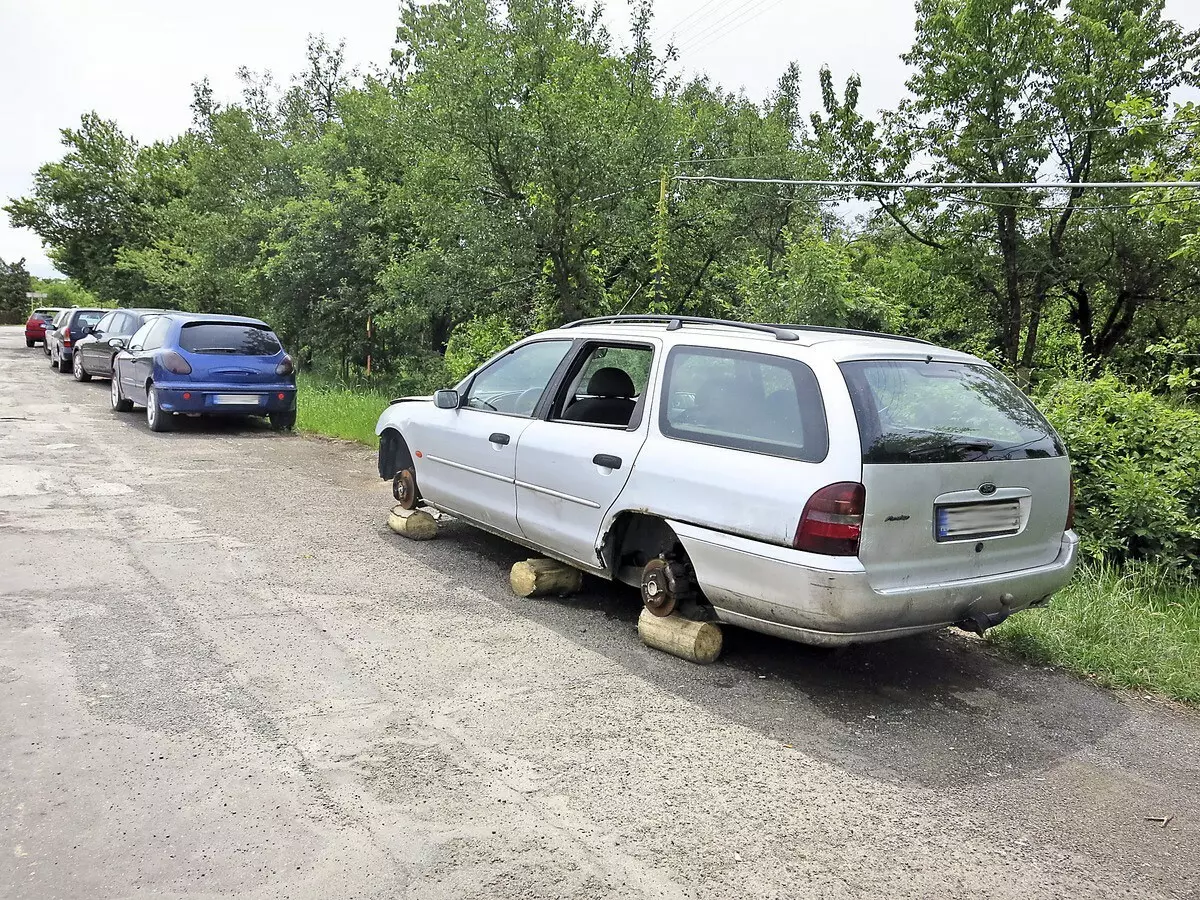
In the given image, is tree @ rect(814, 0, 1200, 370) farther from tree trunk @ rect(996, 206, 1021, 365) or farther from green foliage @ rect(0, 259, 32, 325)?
green foliage @ rect(0, 259, 32, 325)

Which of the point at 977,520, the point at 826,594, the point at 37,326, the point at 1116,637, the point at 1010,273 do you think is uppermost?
the point at 1010,273

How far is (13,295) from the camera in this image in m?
67.6

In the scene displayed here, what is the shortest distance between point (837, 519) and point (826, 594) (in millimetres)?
334

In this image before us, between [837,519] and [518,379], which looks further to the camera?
[518,379]

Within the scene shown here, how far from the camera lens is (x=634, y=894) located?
9.11 feet

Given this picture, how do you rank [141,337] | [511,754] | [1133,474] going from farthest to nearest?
[141,337]
[1133,474]
[511,754]

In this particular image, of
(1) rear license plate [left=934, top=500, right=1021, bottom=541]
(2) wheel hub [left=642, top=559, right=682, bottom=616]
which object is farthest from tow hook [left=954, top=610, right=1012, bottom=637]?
(2) wheel hub [left=642, top=559, right=682, bottom=616]

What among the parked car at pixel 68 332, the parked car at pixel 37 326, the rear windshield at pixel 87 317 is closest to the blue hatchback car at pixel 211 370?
the parked car at pixel 68 332

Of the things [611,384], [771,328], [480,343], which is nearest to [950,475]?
[771,328]

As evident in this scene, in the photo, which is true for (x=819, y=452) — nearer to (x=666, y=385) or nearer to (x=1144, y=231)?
(x=666, y=385)

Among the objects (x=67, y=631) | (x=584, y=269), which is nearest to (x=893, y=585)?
(x=67, y=631)

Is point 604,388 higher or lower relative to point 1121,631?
higher

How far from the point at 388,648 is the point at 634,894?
2390mm

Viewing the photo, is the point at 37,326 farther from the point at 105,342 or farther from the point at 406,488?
the point at 406,488
